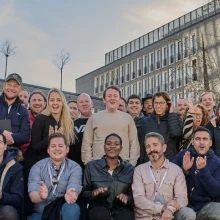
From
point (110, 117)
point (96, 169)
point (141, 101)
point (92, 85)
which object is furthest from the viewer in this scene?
point (92, 85)

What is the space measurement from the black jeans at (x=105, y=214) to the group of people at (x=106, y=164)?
0.01 meters

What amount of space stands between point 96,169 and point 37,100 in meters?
2.01

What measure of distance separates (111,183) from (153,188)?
2.06 ft

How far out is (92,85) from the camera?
67.1 metres

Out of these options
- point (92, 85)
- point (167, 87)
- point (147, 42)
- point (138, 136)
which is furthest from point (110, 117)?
point (92, 85)

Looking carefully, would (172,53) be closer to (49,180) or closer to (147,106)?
(147,106)

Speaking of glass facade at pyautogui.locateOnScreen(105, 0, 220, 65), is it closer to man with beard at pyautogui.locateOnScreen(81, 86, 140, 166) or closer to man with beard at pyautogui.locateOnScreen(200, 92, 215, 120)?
man with beard at pyautogui.locateOnScreen(200, 92, 215, 120)

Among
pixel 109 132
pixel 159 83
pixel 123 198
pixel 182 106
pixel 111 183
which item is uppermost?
pixel 159 83

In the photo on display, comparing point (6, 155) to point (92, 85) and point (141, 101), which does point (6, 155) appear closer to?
point (141, 101)

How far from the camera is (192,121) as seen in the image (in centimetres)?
738

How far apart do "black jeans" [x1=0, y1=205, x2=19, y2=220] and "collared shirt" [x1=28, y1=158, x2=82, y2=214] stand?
446 mm

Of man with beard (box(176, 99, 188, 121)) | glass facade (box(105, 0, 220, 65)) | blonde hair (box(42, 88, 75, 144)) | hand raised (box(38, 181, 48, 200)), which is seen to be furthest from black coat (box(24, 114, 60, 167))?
glass facade (box(105, 0, 220, 65))

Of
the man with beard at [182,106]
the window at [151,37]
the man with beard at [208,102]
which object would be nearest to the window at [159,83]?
the window at [151,37]

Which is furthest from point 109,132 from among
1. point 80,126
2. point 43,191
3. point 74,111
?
point 74,111
